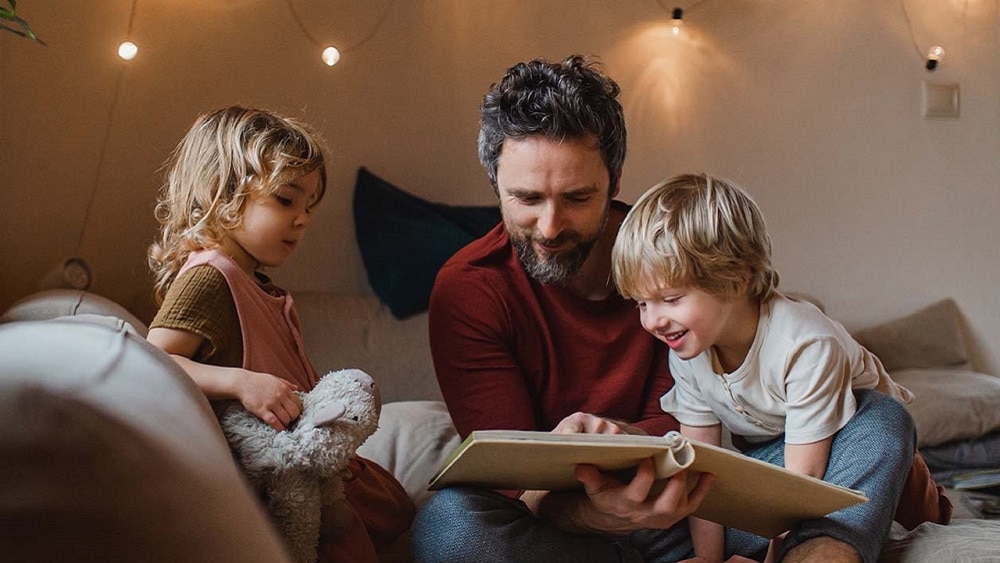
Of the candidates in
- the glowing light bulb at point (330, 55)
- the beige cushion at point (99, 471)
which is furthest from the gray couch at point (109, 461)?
the glowing light bulb at point (330, 55)

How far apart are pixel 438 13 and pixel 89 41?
3.29ft

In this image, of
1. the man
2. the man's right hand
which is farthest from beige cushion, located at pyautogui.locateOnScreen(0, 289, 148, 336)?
the man's right hand

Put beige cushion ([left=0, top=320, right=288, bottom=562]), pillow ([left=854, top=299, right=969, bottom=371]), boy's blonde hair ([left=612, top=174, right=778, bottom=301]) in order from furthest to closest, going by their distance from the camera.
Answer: pillow ([left=854, top=299, right=969, bottom=371])
boy's blonde hair ([left=612, top=174, right=778, bottom=301])
beige cushion ([left=0, top=320, right=288, bottom=562])

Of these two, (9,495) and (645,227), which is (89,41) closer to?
(645,227)

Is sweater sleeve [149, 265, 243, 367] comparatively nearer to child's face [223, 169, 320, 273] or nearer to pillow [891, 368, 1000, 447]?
child's face [223, 169, 320, 273]

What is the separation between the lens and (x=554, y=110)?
1732mm

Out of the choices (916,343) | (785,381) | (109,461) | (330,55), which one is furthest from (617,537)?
(916,343)

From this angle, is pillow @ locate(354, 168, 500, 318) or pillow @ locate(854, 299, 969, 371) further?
pillow @ locate(854, 299, 969, 371)

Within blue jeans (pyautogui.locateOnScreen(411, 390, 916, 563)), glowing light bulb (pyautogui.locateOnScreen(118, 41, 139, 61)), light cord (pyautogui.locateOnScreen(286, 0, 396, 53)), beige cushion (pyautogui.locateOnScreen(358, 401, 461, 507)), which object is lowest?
beige cushion (pyautogui.locateOnScreen(358, 401, 461, 507))

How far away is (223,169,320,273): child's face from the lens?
5.15ft

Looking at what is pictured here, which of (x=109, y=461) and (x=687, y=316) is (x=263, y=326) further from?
(x=109, y=461)

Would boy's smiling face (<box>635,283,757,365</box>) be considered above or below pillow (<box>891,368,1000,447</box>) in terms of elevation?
above

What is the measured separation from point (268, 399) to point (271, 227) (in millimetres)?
345

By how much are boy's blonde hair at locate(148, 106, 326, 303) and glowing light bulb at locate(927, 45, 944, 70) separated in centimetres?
270
